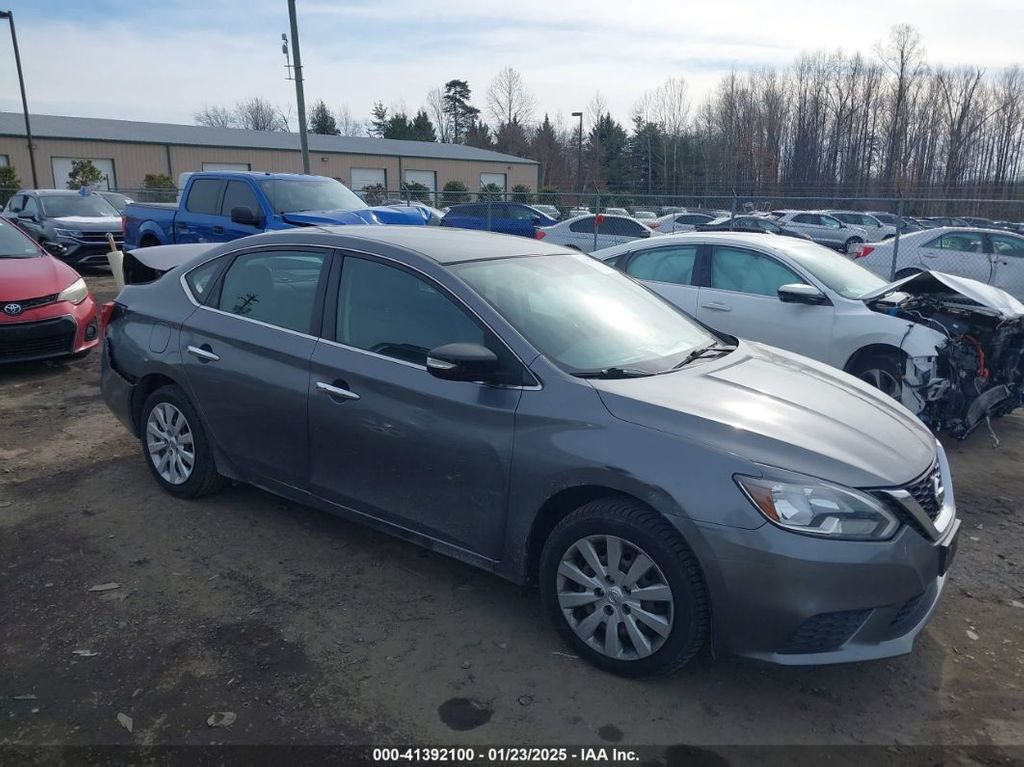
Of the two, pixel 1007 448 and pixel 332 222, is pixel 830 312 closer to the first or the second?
pixel 1007 448

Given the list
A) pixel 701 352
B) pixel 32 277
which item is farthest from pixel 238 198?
pixel 701 352

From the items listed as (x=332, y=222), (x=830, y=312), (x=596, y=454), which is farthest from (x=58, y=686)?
(x=332, y=222)

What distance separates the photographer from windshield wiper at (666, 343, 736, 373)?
372cm

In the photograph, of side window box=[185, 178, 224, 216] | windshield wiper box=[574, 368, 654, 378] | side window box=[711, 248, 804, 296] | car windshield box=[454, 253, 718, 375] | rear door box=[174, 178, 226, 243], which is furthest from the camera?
side window box=[185, 178, 224, 216]

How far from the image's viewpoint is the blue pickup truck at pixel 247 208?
10.0 m

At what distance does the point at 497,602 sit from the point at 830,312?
14.6 ft

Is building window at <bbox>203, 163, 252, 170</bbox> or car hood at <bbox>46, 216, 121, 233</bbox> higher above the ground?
building window at <bbox>203, 163, 252, 170</bbox>

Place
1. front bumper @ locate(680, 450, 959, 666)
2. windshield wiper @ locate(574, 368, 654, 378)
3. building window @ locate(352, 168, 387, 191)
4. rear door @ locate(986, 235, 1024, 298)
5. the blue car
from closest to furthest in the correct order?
front bumper @ locate(680, 450, 959, 666) < windshield wiper @ locate(574, 368, 654, 378) < rear door @ locate(986, 235, 1024, 298) < the blue car < building window @ locate(352, 168, 387, 191)

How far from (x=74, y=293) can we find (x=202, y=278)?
4.38 meters

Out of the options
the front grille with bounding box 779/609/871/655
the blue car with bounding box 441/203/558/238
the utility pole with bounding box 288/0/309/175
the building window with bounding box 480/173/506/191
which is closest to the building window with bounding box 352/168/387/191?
the building window with bounding box 480/173/506/191

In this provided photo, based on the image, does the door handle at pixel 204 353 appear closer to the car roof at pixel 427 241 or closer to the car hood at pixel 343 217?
the car roof at pixel 427 241

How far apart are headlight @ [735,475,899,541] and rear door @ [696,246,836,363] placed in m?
4.27

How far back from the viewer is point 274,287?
4.36 m

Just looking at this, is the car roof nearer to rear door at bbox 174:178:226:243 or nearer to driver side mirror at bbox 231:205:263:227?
driver side mirror at bbox 231:205:263:227
